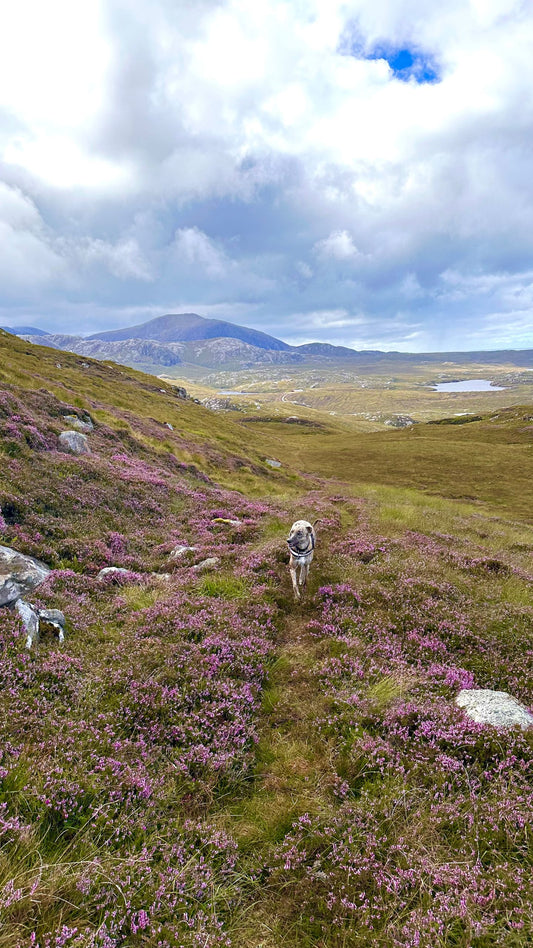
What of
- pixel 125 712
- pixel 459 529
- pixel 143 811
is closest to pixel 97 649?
pixel 125 712

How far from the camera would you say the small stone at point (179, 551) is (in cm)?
1214

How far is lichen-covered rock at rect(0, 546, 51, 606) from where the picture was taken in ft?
23.5

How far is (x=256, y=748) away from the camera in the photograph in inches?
231

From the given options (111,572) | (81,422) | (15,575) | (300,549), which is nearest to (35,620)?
(15,575)

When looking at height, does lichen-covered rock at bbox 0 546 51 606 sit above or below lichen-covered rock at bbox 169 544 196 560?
above

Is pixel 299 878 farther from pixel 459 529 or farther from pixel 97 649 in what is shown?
pixel 459 529

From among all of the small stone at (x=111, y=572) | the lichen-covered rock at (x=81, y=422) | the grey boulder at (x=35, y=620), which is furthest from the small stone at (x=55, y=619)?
the lichen-covered rock at (x=81, y=422)

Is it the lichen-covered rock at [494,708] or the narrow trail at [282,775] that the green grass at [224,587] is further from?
the lichen-covered rock at [494,708]

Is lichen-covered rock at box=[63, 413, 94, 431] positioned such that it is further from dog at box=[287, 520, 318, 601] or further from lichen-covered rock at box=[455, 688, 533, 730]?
lichen-covered rock at box=[455, 688, 533, 730]

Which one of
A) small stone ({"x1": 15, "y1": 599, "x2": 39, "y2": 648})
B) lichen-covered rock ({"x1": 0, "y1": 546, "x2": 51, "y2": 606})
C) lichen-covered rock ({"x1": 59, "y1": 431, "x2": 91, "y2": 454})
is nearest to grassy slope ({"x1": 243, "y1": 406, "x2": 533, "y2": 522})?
lichen-covered rock ({"x1": 59, "y1": 431, "x2": 91, "y2": 454})

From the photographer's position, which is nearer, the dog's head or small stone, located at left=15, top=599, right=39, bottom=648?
small stone, located at left=15, top=599, right=39, bottom=648

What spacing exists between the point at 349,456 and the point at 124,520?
59.9 m

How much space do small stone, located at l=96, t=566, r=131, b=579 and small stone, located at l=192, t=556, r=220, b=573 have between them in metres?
1.98

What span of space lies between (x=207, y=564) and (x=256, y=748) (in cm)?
613
